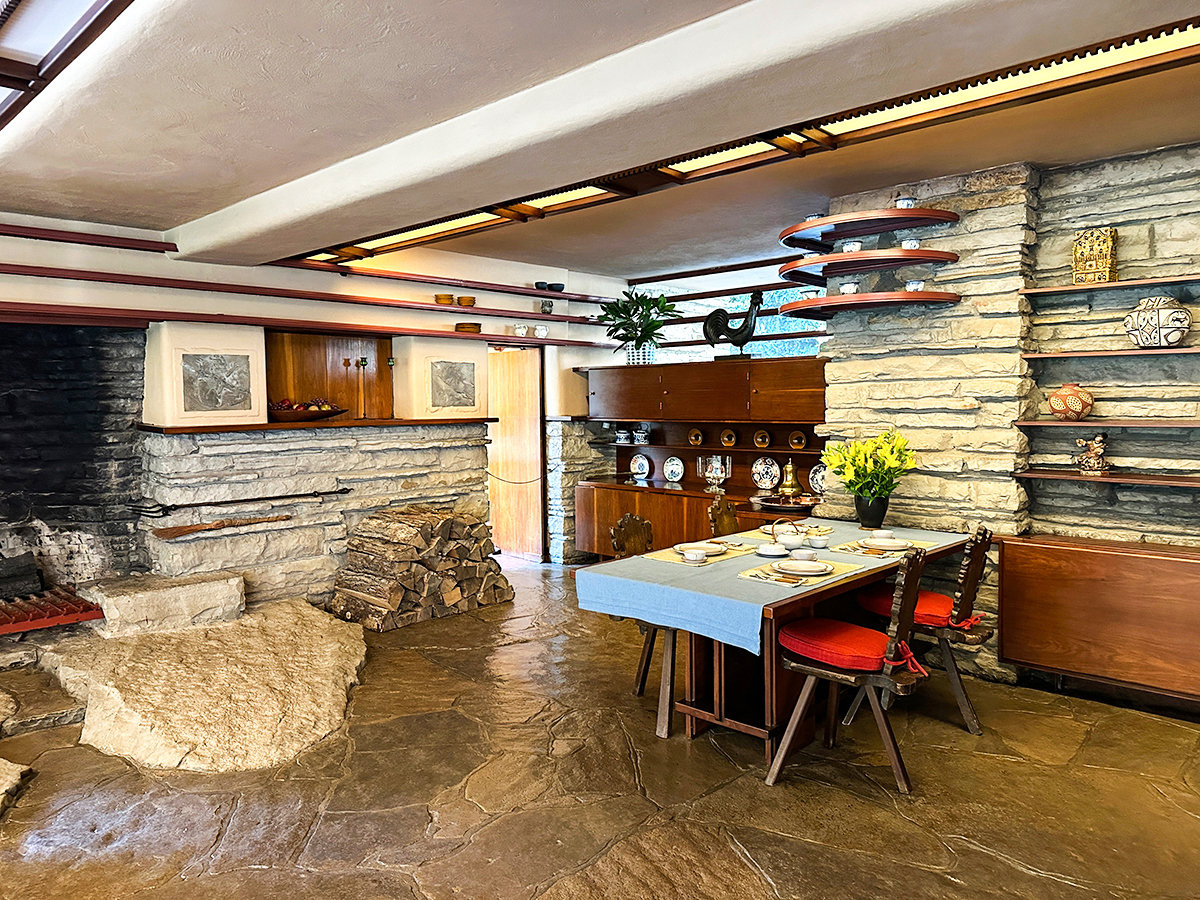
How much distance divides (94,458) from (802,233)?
4.87 meters

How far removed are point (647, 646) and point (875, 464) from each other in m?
1.71

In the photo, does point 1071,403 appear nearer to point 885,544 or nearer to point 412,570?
point 885,544

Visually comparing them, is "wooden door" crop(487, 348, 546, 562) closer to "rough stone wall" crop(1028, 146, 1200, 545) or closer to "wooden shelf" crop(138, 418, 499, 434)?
"wooden shelf" crop(138, 418, 499, 434)

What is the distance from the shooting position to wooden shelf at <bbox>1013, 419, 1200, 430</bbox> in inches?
158

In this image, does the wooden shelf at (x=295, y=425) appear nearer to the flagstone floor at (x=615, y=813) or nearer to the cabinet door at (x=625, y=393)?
the cabinet door at (x=625, y=393)

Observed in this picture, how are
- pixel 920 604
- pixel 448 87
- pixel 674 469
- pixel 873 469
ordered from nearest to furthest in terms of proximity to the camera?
pixel 448 87, pixel 920 604, pixel 873 469, pixel 674 469

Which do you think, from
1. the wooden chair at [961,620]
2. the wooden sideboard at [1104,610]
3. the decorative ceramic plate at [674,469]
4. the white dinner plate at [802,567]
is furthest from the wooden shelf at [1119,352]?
the decorative ceramic plate at [674,469]

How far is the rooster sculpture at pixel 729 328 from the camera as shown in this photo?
21.7 feet

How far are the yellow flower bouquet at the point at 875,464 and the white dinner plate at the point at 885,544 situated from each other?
446 mm

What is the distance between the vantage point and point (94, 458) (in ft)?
17.7

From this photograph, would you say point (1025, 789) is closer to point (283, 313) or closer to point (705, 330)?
point (705, 330)

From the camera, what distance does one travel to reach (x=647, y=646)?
4250 millimetres

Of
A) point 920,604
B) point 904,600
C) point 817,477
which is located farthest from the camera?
point 817,477

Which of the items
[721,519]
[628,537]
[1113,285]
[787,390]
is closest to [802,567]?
[721,519]
